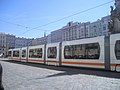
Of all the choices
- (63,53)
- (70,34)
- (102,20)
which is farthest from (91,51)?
(70,34)

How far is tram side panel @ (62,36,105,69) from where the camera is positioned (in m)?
15.5

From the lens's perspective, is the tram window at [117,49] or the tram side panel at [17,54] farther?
the tram side panel at [17,54]

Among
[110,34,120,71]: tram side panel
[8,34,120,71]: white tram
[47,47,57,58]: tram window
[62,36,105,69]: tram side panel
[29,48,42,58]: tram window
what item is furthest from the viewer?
[29,48,42,58]: tram window

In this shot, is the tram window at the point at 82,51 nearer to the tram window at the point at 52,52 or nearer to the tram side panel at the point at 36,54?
the tram window at the point at 52,52

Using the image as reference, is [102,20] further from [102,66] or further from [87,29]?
[102,66]

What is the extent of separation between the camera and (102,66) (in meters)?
15.1

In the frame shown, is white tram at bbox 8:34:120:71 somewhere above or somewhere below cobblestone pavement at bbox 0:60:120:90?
above

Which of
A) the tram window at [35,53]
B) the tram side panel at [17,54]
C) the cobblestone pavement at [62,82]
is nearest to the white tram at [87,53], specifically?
the tram window at [35,53]

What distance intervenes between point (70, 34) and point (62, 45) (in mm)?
84942

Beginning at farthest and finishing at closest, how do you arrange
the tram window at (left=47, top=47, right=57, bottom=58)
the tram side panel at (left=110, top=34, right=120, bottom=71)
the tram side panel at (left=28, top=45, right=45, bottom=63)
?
the tram side panel at (left=28, top=45, right=45, bottom=63) → the tram window at (left=47, top=47, right=57, bottom=58) → the tram side panel at (left=110, top=34, right=120, bottom=71)

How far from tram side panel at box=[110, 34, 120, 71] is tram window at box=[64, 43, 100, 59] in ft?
5.09

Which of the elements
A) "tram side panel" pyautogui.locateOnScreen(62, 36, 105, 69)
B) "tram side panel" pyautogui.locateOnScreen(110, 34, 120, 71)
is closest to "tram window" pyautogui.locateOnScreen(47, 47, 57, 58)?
"tram side panel" pyautogui.locateOnScreen(62, 36, 105, 69)

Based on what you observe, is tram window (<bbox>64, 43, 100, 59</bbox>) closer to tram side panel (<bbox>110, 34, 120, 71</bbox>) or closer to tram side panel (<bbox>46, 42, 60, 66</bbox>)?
tram side panel (<bbox>110, 34, 120, 71</bbox>)

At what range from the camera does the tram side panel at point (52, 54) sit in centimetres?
2208
